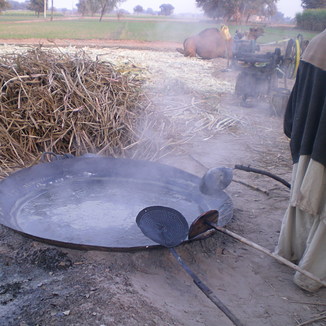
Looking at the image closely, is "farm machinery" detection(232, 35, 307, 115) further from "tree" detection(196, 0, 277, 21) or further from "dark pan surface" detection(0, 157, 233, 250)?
"tree" detection(196, 0, 277, 21)

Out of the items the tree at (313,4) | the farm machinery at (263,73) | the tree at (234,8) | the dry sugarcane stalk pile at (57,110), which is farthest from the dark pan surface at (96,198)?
the tree at (313,4)

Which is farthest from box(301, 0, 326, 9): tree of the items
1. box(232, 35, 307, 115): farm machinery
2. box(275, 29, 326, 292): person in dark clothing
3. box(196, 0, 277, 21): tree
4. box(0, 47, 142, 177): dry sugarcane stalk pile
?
box(275, 29, 326, 292): person in dark clothing

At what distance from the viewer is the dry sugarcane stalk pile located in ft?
12.2

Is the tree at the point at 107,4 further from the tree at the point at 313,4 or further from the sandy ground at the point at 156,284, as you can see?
the sandy ground at the point at 156,284

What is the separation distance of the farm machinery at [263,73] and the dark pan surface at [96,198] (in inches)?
155

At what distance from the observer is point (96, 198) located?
2.96 m

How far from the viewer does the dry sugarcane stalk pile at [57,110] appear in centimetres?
372

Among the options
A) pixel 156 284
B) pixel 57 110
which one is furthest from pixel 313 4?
pixel 156 284

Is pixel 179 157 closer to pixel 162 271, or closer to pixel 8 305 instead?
pixel 162 271

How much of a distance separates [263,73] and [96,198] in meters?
5.03

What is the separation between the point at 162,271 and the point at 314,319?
2.80 ft

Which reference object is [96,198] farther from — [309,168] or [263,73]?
[263,73]

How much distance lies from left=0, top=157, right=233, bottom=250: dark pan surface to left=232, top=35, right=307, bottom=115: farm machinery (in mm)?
3937

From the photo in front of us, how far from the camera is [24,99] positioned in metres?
3.84
